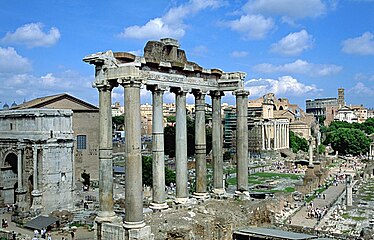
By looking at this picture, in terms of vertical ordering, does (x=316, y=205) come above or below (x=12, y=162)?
below

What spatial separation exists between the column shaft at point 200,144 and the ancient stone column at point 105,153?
15.9 ft

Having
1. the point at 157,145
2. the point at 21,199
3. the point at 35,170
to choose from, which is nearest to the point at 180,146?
the point at 157,145

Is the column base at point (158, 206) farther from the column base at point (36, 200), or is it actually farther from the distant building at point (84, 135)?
the distant building at point (84, 135)

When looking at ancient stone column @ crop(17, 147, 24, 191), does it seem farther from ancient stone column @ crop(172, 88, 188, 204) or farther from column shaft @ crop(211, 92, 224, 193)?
ancient stone column @ crop(172, 88, 188, 204)

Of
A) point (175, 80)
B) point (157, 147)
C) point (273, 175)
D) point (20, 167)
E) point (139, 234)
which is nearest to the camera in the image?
point (139, 234)

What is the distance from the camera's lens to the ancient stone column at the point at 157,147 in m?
16.4

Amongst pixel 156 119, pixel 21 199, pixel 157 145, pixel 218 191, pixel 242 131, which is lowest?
pixel 21 199

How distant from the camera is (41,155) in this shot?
32.5 metres

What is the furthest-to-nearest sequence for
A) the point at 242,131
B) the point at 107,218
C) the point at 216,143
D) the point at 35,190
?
1. the point at 35,190
2. the point at 216,143
3. the point at 242,131
4. the point at 107,218

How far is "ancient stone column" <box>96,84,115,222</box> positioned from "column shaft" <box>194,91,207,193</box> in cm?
483

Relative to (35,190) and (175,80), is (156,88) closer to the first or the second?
(175,80)

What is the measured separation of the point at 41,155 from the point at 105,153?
19.4 metres

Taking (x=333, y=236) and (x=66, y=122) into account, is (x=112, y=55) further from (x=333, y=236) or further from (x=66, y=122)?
(x=66, y=122)

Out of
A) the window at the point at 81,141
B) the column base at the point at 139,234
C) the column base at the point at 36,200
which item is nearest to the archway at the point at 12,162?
the column base at the point at 36,200
